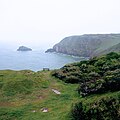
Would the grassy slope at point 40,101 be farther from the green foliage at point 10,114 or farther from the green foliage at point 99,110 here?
the green foliage at point 99,110

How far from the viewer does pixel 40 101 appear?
41062mm

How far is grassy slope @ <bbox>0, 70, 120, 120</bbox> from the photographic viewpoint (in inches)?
1363

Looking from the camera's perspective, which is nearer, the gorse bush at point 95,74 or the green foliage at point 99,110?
the green foliage at point 99,110

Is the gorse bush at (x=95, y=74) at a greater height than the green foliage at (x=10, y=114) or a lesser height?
greater

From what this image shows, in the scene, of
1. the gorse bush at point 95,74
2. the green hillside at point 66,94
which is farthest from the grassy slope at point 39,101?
the gorse bush at point 95,74

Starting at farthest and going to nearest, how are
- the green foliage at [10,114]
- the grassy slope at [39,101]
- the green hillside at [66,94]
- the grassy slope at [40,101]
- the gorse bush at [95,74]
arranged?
the gorse bush at [95,74]
the green foliage at [10,114]
the grassy slope at [39,101]
the grassy slope at [40,101]
the green hillside at [66,94]

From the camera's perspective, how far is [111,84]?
3603 cm

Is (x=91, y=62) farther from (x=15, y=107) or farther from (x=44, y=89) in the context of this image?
(x=15, y=107)

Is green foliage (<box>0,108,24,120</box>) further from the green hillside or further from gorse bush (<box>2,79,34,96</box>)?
gorse bush (<box>2,79,34,96</box>)

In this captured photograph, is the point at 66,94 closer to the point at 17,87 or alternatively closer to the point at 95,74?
the point at 17,87

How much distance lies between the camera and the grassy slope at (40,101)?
34625 millimetres

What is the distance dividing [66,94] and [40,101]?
4.30 meters

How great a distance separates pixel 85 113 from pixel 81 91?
1004cm

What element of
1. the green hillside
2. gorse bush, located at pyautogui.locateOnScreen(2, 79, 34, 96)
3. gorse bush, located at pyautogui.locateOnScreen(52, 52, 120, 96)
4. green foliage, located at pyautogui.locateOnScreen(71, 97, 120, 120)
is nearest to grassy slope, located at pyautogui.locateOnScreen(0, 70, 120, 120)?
the green hillside
